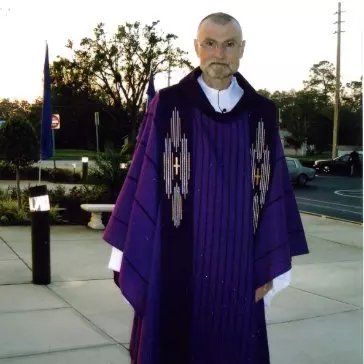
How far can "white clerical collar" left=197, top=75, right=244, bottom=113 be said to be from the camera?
7.86ft

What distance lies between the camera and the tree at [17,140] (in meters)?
10.7

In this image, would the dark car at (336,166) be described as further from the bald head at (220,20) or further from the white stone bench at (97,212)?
the bald head at (220,20)

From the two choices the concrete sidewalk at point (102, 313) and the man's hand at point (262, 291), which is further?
the concrete sidewalk at point (102, 313)

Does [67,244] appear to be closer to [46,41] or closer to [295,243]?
[46,41]

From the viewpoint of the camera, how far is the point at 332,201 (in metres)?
15.8

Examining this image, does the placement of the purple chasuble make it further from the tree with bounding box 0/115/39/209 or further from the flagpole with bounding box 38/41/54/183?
the tree with bounding box 0/115/39/209

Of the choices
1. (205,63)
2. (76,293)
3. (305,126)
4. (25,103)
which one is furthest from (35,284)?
(25,103)

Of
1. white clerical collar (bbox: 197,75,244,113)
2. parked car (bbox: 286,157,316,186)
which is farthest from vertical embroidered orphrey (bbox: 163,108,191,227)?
parked car (bbox: 286,157,316,186)

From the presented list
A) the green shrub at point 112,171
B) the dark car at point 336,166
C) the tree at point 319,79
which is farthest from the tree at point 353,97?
the green shrub at point 112,171

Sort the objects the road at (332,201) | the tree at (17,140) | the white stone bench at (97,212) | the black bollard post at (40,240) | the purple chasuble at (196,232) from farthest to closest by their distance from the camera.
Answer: the road at (332,201) → the tree at (17,140) → the white stone bench at (97,212) → the black bollard post at (40,240) → the purple chasuble at (196,232)

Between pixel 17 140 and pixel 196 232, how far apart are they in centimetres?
912

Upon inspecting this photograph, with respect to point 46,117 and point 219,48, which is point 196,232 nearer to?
point 219,48

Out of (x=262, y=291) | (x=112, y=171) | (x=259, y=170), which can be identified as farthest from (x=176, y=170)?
(x=112, y=171)

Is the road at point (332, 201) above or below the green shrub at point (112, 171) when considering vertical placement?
below
